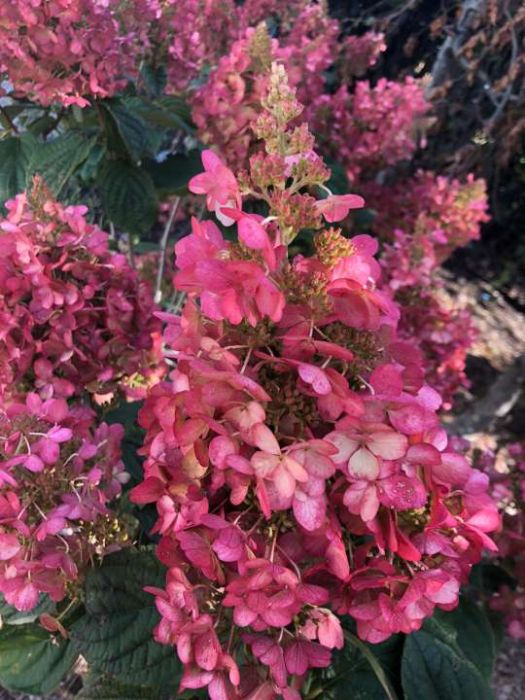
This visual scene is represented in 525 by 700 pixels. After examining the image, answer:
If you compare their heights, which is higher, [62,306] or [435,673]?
[62,306]

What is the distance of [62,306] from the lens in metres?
0.90

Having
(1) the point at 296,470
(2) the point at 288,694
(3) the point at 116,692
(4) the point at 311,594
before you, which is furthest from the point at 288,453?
(3) the point at 116,692

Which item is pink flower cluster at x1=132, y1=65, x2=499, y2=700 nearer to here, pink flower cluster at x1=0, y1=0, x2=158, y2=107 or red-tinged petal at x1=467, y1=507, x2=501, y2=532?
red-tinged petal at x1=467, y1=507, x2=501, y2=532

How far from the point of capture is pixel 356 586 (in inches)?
22.8

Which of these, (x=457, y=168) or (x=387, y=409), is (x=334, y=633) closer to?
(x=387, y=409)

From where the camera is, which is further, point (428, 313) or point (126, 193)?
point (428, 313)

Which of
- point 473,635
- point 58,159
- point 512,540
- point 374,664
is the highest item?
point 58,159

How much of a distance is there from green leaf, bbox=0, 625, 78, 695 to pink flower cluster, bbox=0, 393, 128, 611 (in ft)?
0.64

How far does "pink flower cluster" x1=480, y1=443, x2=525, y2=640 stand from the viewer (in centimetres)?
134

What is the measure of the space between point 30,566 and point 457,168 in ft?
8.84

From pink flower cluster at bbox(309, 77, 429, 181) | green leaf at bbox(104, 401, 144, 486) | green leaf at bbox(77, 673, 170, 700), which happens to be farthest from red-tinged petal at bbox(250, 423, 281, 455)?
pink flower cluster at bbox(309, 77, 429, 181)

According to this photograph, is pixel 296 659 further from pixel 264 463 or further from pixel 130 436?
pixel 130 436

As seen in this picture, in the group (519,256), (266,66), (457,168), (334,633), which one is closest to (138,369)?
(334,633)

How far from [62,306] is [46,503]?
30 centimetres
